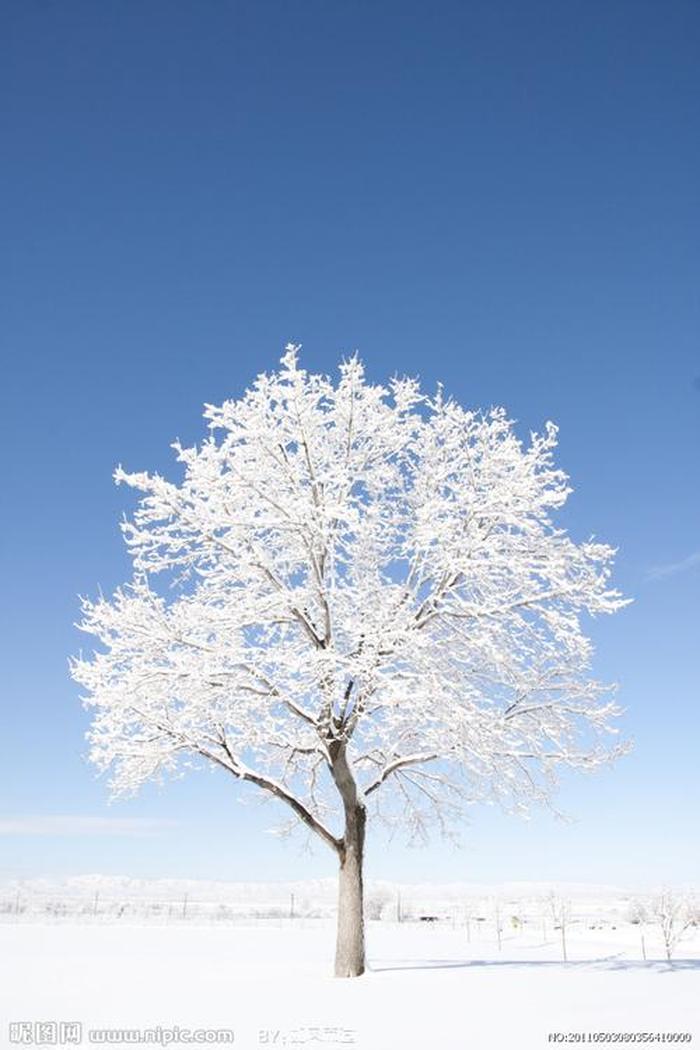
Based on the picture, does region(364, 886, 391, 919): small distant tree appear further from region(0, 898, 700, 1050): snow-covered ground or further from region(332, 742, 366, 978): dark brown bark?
region(332, 742, 366, 978): dark brown bark

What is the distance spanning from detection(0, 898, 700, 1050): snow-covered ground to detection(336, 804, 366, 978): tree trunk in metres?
0.46

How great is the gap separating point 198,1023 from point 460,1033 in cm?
317

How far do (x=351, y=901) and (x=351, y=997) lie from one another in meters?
3.16

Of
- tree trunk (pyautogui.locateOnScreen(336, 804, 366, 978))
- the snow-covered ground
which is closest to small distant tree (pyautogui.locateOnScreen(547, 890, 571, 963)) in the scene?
the snow-covered ground

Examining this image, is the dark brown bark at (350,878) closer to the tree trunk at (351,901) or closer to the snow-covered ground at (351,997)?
the tree trunk at (351,901)

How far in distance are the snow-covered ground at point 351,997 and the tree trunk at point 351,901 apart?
464 mm

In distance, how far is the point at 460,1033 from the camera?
30.7 feet

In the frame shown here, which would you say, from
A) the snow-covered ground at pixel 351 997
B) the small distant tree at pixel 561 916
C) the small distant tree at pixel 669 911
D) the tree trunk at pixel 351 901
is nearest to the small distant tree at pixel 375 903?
the small distant tree at pixel 561 916

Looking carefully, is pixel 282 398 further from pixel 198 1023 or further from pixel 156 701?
pixel 198 1023

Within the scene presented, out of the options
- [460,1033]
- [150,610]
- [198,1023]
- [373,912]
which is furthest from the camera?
[373,912]

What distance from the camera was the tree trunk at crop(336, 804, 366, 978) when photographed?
15008 mm

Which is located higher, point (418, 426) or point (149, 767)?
point (418, 426)

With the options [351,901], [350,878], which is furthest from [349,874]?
[351,901]


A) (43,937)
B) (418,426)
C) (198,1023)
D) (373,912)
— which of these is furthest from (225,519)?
(373,912)
